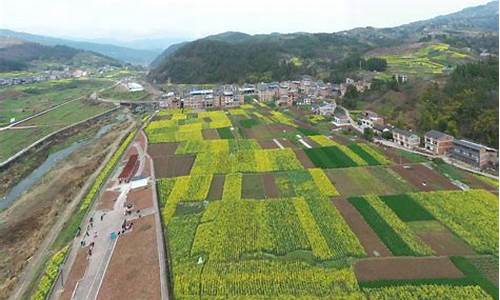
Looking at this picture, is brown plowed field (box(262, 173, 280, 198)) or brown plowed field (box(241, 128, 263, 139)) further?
brown plowed field (box(241, 128, 263, 139))

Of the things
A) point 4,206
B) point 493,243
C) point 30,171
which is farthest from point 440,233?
point 30,171

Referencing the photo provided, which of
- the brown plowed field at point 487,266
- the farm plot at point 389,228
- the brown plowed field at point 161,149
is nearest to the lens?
the brown plowed field at point 487,266

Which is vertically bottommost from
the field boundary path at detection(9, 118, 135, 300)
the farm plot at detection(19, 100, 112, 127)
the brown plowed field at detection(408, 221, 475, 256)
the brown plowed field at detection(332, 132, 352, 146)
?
the field boundary path at detection(9, 118, 135, 300)

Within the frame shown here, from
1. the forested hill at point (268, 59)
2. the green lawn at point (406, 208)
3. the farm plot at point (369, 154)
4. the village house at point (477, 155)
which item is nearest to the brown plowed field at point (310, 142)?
the farm plot at point (369, 154)

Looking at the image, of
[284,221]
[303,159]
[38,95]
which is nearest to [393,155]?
[303,159]

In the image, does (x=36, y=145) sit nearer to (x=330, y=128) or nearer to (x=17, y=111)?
(x=17, y=111)

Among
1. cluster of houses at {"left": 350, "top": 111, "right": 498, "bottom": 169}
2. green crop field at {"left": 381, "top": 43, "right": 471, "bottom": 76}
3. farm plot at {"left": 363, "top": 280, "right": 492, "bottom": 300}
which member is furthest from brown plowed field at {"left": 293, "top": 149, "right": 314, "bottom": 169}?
green crop field at {"left": 381, "top": 43, "right": 471, "bottom": 76}

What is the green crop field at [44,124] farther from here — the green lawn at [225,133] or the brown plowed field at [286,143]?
the brown plowed field at [286,143]

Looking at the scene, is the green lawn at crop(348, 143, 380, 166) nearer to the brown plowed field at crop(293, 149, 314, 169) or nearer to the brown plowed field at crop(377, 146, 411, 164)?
the brown plowed field at crop(377, 146, 411, 164)
